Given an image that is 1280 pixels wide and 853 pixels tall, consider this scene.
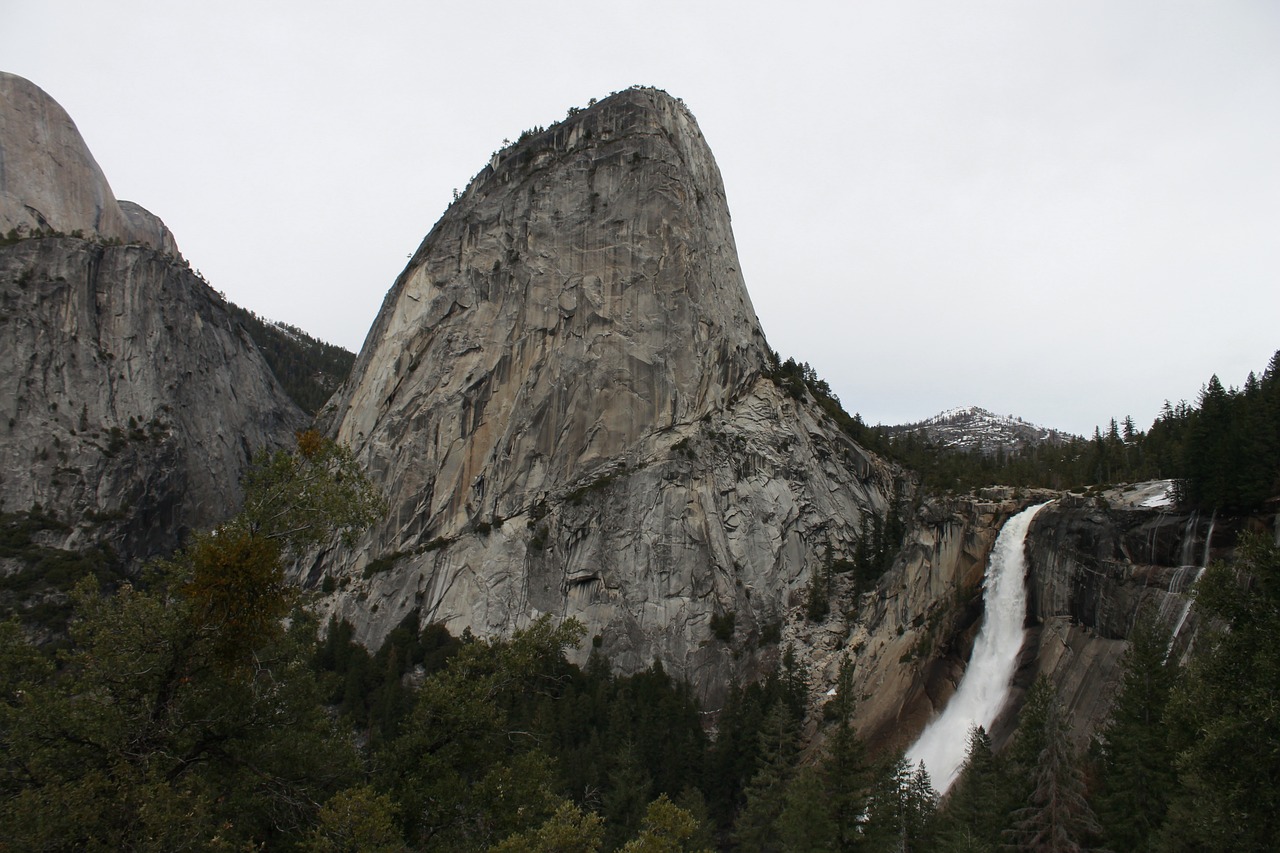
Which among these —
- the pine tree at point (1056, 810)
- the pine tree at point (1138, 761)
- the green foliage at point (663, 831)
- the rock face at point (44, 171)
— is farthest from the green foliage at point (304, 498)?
the rock face at point (44, 171)

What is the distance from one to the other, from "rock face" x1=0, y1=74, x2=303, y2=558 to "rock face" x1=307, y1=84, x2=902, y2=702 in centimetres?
1505

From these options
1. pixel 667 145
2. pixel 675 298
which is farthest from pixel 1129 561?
pixel 667 145

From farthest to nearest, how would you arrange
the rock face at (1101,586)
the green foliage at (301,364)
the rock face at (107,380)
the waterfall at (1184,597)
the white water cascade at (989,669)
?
the green foliage at (301,364) < the rock face at (107,380) < the white water cascade at (989,669) < the rock face at (1101,586) < the waterfall at (1184,597)

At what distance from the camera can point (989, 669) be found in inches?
1697

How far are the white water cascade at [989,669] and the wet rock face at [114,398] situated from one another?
218 ft

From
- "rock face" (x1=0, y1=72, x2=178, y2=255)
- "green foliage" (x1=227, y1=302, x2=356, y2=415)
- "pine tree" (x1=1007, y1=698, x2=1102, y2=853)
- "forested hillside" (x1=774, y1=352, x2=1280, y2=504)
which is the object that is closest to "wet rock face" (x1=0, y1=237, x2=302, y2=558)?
"rock face" (x1=0, y1=72, x2=178, y2=255)

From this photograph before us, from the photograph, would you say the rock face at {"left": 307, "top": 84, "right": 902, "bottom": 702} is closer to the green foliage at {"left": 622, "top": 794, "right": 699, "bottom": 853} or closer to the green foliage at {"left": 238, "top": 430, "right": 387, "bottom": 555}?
the green foliage at {"left": 622, "top": 794, "right": 699, "bottom": 853}

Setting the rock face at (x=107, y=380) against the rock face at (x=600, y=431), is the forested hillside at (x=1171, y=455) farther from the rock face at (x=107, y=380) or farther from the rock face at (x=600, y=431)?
the rock face at (x=107, y=380)

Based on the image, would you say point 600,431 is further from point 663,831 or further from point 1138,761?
point 663,831

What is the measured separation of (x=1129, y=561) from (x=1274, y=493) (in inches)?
263

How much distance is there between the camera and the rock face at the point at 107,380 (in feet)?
223

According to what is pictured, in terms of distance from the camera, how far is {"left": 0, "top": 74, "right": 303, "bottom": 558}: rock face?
6794 cm

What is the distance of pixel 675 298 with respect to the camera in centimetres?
6788

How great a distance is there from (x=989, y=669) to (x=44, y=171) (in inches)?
4243
